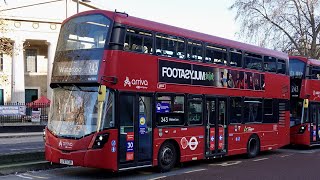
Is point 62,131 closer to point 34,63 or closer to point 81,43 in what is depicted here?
point 81,43

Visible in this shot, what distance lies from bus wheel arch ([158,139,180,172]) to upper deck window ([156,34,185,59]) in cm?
260

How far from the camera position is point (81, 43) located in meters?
12.2

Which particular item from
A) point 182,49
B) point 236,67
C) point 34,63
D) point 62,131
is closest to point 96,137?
point 62,131

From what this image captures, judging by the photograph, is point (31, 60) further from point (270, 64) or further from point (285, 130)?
point (270, 64)

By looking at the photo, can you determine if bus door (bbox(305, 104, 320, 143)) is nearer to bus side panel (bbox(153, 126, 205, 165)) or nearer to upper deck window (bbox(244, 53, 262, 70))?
upper deck window (bbox(244, 53, 262, 70))

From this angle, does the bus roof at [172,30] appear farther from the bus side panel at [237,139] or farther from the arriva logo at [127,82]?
the bus side panel at [237,139]

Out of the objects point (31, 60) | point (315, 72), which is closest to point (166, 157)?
point (315, 72)

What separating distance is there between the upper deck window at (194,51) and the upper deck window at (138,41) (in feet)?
6.00

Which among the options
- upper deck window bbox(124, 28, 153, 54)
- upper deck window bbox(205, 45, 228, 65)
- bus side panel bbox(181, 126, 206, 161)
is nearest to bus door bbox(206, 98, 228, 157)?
bus side panel bbox(181, 126, 206, 161)

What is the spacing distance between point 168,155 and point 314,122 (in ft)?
35.9

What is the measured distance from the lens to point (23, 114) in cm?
3391

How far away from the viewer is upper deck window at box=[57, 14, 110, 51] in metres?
12.0

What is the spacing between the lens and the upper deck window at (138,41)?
40.2 feet

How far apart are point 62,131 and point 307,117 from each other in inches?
526
